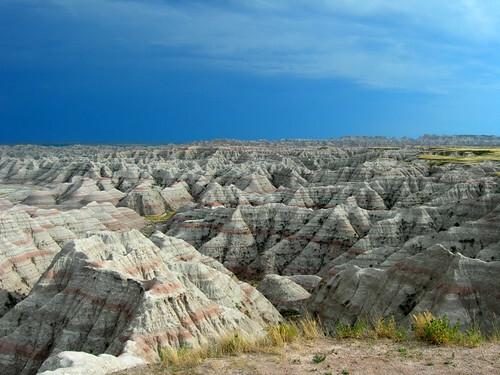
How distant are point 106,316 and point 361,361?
1616cm

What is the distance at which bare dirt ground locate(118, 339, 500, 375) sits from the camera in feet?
38.3

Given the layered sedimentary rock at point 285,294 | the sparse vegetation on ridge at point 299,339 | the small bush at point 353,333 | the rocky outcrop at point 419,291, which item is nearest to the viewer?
the sparse vegetation on ridge at point 299,339

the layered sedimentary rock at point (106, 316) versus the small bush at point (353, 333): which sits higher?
the small bush at point (353, 333)

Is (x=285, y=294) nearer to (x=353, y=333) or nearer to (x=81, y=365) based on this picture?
(x=353, y=333)

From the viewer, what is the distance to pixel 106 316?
2522cm

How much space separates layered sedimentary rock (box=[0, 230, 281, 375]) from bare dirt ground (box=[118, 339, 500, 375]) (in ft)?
31.7

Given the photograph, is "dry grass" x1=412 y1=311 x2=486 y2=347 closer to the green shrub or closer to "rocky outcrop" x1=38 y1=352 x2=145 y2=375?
the green shrub

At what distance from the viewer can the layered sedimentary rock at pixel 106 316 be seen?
23469 millimetres

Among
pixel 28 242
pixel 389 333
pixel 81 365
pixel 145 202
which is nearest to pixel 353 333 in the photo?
pixel 389 333

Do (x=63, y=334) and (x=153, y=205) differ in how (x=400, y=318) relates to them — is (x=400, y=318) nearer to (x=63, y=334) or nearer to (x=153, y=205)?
(x=63, y=334)

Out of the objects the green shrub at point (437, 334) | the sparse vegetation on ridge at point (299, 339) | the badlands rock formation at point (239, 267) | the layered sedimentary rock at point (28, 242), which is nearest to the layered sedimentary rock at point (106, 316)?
the badlands rock formation at point (239, 267)

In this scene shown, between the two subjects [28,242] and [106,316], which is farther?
Result: [28,242]

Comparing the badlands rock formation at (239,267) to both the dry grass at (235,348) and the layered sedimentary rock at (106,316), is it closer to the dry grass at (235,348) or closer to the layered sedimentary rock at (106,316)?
the layered sedimentary rock at (106,316)

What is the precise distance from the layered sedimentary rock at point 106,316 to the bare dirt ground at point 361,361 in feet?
31.7
